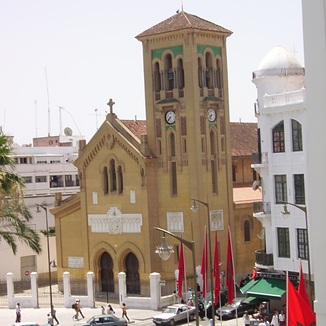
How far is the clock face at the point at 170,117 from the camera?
48500mm

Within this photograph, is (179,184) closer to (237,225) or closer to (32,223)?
(237,225)

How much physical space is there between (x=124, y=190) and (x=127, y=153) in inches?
92.0

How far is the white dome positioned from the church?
24.1ft

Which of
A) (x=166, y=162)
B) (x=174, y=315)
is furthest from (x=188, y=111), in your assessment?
(x=174, y=315)

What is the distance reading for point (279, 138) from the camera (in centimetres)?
3941

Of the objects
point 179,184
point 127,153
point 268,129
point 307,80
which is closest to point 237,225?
point 179,184

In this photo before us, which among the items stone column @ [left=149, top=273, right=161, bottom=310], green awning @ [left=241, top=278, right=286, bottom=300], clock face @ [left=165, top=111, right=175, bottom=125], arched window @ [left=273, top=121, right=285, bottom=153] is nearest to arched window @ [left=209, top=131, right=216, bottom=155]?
clock face @ [left=165, top=111, right=175, bottom=125]

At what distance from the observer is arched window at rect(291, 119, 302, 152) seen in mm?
38094

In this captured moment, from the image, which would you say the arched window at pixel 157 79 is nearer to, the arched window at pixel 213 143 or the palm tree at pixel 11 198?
the arched window at pixel 213 143

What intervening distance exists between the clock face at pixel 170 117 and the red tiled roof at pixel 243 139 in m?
7.01

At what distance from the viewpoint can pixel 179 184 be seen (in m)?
48.3

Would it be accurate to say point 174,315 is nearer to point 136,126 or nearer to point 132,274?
point 132,274

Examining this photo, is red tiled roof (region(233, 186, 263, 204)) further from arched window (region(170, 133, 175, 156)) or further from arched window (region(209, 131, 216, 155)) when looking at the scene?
arched window (region(170, 133, 175, 156))

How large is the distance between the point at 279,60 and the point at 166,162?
11.1 m
